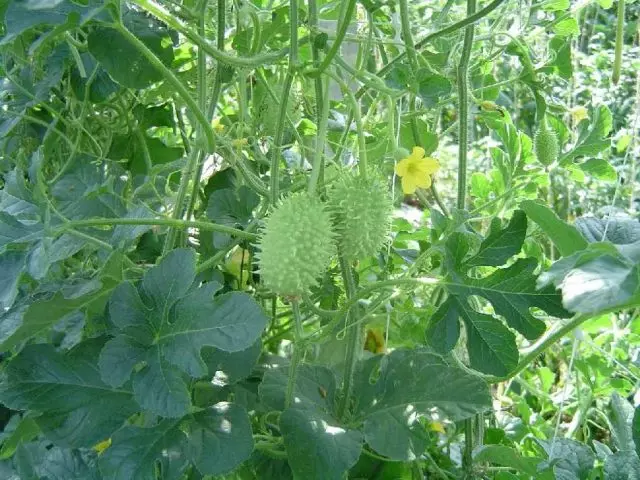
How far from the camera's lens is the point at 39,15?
87cm

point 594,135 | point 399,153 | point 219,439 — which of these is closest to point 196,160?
point 399,153

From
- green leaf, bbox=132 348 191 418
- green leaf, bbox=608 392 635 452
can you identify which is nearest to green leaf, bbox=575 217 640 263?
green leaf, bbox=608 392 635 452

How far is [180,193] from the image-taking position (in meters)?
1.18

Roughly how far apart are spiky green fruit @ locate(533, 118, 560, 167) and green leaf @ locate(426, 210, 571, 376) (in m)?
0.29

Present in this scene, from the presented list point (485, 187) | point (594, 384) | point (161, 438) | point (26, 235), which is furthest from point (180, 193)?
point (594, 384)

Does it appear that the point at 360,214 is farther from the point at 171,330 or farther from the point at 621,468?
the point at 621,468

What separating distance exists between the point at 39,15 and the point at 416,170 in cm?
50

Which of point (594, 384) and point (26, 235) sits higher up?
point (26, 235)

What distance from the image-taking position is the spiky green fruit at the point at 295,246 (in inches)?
35.1

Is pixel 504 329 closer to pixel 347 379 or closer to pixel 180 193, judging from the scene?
pixel 347 379

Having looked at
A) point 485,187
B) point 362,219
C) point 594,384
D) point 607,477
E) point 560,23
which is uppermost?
point 560,23

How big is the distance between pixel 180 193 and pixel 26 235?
0.23 metres

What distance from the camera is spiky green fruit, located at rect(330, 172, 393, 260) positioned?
966mm

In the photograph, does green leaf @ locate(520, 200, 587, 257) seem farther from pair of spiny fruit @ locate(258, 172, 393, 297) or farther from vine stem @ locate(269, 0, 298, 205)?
vine stem @ locate(269, 0, 298, 205)
